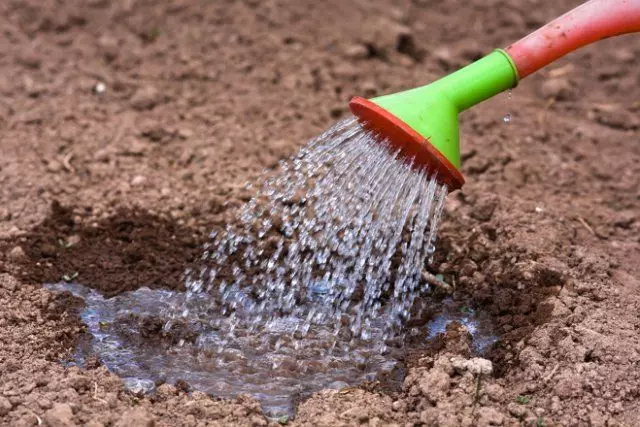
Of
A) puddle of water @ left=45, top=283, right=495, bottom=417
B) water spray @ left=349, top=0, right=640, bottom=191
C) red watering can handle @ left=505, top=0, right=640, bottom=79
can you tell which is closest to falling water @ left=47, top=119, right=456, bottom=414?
puddle of water @ left=45, top=283, right=495, bottom=417

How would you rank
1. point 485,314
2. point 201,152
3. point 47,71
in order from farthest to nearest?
point 47,71
point 201,152
point 485,314

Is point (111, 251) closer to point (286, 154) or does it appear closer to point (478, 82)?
point (286, 154)

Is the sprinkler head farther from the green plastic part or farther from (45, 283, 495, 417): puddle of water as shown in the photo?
(45, 283, 495, 417): puddle of water

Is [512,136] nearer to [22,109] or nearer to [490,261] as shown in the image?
[490,261]

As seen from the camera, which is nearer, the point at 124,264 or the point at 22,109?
the point at 124,264

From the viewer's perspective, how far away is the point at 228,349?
9.93ft

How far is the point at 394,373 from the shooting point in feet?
9.52

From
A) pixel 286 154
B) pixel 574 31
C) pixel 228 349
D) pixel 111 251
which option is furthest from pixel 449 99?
pixel 111 251

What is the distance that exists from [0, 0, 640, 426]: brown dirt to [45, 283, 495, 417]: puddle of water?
0.09 m

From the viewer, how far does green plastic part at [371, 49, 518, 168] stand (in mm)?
2734

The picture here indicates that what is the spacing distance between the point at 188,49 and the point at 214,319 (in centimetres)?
176

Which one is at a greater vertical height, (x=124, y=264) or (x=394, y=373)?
(x=124, y=264)

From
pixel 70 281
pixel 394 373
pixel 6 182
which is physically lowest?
pixel 394 373

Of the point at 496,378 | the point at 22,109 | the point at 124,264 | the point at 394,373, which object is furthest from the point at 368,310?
the point at 22,109
